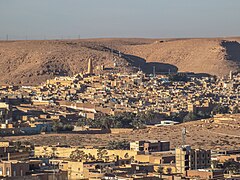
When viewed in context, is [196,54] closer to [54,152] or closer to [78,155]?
[54,152]

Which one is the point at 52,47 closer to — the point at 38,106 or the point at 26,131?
the point at 38,106

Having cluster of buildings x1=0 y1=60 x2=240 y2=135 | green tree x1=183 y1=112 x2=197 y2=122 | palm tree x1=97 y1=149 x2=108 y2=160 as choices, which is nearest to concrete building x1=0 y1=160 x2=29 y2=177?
palm tree x1=97 y1=149 x2=108 y2=160

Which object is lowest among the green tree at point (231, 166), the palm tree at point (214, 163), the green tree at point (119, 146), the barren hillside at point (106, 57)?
the green tree at point (119, 146)

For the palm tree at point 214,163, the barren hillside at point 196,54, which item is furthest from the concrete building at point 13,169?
the barren hillside at point 196,54

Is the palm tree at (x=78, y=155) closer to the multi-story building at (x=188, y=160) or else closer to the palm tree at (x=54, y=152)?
the palm tree at (x=54, y=152)

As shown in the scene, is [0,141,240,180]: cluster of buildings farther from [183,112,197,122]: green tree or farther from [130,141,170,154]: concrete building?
[183,112,197,122]: green tree

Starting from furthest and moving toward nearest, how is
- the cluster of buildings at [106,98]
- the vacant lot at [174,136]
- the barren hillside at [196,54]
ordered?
1. the barren hillside at [196,54]
2. the cluster of buildings at [106,98]
3. the vacant lot at [174,136]

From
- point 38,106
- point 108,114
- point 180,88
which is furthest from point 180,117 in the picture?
point 180,88
